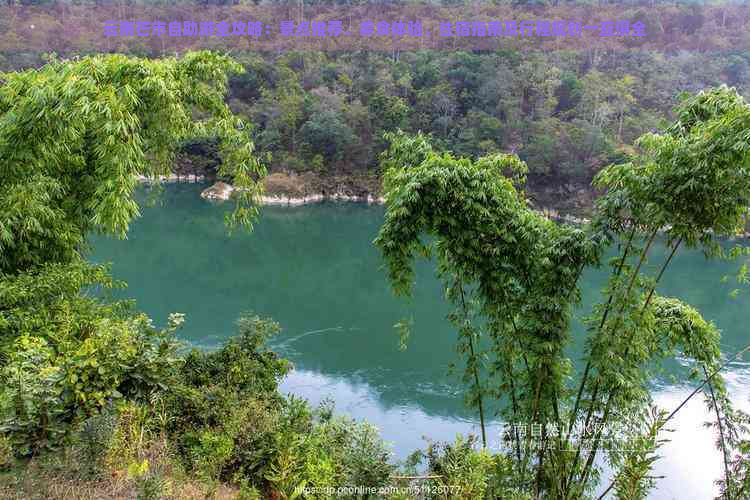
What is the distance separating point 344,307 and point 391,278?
7969 millimetres

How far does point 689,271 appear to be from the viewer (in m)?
14.8

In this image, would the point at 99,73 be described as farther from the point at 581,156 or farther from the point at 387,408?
the point at 581,156

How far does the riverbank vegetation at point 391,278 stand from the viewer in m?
2.18

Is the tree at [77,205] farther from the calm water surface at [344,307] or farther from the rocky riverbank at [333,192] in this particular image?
the rocky riverbank at [333,192]

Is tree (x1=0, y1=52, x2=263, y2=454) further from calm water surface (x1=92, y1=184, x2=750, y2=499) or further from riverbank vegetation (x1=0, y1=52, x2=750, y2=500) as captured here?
calm water surface (x1=92, y1=184, x2=750, y2=499)

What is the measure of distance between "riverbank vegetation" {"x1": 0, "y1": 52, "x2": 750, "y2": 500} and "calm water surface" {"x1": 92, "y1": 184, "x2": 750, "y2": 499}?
2.36ft

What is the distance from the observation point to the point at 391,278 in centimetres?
314

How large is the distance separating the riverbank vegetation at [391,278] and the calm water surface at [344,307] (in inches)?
28.3

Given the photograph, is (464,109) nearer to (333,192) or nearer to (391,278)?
(333,192)

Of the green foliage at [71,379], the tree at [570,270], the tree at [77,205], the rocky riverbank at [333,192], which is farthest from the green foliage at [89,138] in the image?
the rocky riverbank at [333,192]

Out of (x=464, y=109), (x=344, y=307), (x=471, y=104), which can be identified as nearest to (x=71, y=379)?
(x=344, y=307)

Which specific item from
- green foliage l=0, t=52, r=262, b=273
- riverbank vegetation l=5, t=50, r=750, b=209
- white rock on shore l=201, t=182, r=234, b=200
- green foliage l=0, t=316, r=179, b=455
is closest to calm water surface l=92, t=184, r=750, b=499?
white rock on shore l=201, t=182, r=234, b=200

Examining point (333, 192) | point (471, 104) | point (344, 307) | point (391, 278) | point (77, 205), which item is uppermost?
point (471, 104)

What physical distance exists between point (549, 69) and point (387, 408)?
69.5 ft
